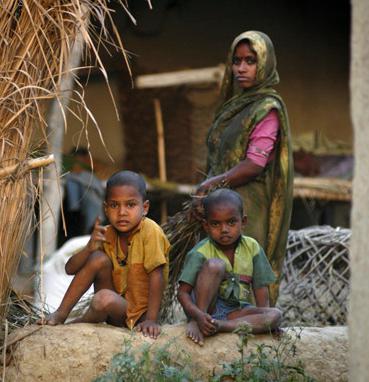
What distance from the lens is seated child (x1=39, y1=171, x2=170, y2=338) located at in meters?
5.14

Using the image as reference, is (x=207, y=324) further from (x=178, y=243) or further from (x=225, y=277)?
(x=178, y=243)

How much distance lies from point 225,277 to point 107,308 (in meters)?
0.57

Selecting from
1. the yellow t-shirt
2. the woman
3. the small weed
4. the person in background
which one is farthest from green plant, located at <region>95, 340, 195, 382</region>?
the person in background

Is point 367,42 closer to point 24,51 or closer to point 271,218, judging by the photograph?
point 24,51

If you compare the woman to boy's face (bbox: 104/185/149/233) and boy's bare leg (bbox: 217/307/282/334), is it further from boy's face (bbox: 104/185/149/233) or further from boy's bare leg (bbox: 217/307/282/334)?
boy's bare leg (bbox: 217/307/282/334)

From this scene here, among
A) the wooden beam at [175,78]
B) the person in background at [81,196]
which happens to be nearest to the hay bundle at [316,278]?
the wooden beam at [175,78]

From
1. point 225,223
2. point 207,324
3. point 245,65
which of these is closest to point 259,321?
point 207,324

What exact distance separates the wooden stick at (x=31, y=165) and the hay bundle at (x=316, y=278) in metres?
2.75

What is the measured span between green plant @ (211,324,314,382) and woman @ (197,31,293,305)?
3.25ft

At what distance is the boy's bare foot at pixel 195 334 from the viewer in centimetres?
510

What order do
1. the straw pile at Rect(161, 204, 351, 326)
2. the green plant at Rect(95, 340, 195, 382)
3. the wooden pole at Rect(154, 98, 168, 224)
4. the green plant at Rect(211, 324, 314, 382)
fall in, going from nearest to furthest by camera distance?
1. the green plant at Rect(95, 340, 195, 382)
2. the green plant at Rect(211, 324, 314, 382)
3. the straw pile at Rect(161, 204, 351, 326)
4. the wooden pole at Rect(154, 98, 168, 224)

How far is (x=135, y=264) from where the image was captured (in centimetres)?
524

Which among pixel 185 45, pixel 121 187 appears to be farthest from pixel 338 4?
pixel 121 187

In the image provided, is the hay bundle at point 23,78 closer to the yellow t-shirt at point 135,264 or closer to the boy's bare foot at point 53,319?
the boy's bare foot at point 53,319
